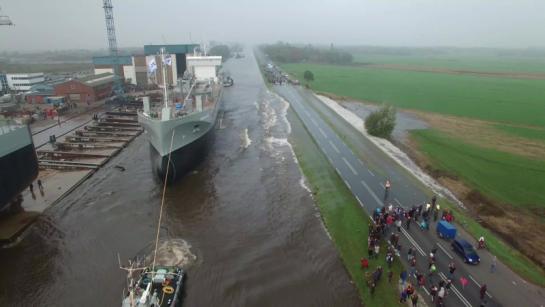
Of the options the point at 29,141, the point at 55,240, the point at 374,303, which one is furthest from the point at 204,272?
the point at 29,141

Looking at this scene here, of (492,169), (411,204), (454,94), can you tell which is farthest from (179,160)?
(454,94)

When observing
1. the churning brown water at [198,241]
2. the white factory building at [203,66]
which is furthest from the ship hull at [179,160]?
the white factory building at [203,66]

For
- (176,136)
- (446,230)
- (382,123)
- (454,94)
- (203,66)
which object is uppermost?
(203,66)

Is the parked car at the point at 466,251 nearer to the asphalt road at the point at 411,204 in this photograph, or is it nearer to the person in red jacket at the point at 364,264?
the asphalt road at the point at 411,204

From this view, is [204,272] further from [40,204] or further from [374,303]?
[40,204]

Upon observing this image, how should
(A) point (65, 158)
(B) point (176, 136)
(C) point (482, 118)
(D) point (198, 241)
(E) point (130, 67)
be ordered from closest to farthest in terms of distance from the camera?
(D) point (198, 241)
(B) point (176, 136)
(A) point (65, 158)
(C) point (482, 118)
(E) point (130, 67)

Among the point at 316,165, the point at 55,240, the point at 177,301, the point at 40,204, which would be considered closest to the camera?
the point at 177,301

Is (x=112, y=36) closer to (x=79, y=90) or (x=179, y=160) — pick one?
(x=79, y=90)

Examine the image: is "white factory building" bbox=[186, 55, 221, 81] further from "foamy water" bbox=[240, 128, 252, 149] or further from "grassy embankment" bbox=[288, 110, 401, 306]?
"grassy embankment" bbox=[288, 110, 401, 306]
